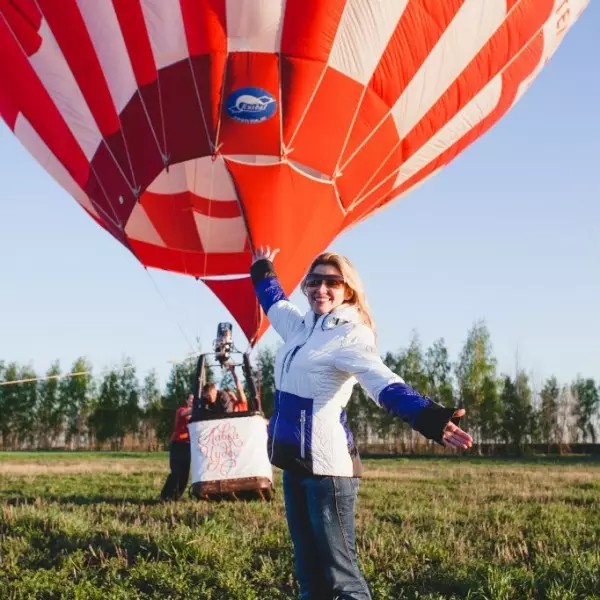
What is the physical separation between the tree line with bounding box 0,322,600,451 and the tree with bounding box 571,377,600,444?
80mm

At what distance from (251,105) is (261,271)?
3.91 meters

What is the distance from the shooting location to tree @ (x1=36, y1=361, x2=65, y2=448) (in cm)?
6269

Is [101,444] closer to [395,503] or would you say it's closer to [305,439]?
[395,503]

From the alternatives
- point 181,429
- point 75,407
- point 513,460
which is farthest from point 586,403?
point 181,429

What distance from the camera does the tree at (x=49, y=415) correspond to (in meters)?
62.7

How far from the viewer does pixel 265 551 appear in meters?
5.21

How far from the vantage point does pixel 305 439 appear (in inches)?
119

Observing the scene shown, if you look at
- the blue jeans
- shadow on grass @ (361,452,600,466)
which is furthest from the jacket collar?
shadow on grass @ (361,452,600,466)

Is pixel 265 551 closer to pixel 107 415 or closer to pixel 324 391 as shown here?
pixel 324 391

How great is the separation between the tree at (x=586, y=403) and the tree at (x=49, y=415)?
43338 millimetres

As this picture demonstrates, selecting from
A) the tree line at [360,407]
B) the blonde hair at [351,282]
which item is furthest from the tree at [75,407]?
the blonde hair at [351,282]

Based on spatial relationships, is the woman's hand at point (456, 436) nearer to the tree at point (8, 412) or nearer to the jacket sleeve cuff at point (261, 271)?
the jacket sleeve cuff at point (261, 271)

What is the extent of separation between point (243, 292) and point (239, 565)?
5231 mm

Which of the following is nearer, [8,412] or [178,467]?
[178,467]
